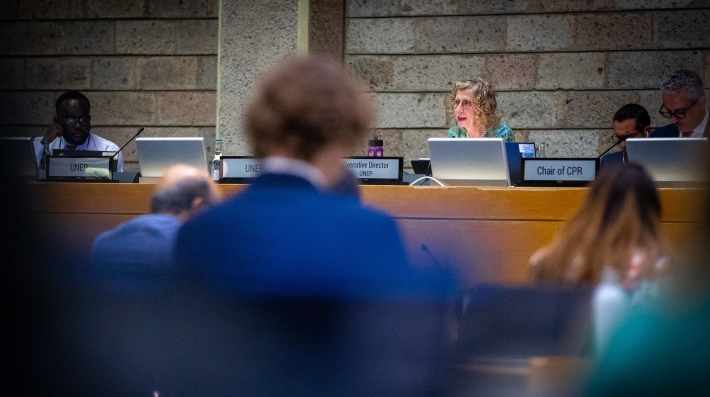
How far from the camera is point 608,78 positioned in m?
6.05

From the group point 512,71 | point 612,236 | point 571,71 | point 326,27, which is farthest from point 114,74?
point 612,236

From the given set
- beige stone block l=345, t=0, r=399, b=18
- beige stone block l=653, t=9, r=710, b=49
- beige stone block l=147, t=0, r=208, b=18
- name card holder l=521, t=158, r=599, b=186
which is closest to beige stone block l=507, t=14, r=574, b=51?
beige stone block l=653, t=9, r=710, b=49

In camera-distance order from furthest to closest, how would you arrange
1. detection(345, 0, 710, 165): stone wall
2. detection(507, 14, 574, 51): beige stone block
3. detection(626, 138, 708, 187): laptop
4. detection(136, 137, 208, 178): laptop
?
detection(507, 14, 574, 51): beige stone block, detection(345, 0, 710, 165): stone wall, detection(136, 137, 208, 178): laptop, detection(626, 138, 708, 187): laptop

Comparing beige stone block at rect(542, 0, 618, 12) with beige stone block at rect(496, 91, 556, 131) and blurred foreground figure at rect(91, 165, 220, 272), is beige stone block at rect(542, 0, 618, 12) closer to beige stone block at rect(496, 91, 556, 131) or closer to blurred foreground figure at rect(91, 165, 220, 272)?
beige stone block at rect(496, 91, 556, 131)

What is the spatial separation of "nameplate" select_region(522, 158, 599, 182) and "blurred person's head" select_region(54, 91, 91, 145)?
304cm

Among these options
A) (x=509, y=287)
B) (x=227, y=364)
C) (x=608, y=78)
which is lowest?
(x=227, y=364)

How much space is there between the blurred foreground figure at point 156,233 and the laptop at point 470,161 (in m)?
2.12

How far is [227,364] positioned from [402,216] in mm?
2053

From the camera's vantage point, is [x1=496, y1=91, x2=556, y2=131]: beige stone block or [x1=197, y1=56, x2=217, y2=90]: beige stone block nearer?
[x1=496, y1=91, x2=556, y2=131]: beige stone block

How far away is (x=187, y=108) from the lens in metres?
6.68

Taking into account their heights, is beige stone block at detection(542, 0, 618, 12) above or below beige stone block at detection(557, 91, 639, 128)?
above

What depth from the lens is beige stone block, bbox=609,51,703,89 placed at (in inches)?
234

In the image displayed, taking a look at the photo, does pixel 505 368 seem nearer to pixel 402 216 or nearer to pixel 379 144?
pixel 402 216

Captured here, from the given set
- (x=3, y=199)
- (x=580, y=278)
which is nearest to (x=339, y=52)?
(x=580, y=278)
